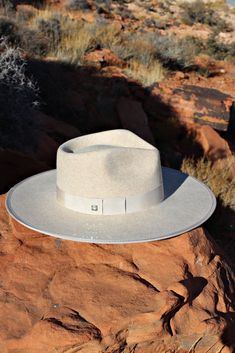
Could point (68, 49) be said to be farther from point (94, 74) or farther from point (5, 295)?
point (5, 295)

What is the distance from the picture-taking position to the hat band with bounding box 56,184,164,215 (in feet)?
7.72

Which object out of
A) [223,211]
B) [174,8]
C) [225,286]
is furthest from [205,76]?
[174,8]

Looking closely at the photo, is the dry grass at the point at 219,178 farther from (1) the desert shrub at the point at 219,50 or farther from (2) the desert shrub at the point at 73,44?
(1) the desert shrub at the point at 219,50

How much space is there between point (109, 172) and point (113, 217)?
0.26 meters

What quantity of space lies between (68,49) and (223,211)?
5015 mm

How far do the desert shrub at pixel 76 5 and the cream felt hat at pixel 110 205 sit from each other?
12889mm

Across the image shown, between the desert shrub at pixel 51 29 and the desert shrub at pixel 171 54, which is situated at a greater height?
the desert shrub at pixel 51 29

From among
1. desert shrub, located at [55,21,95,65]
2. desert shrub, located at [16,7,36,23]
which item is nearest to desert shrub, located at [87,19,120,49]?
desert shrub, located at [55,21,95,65]

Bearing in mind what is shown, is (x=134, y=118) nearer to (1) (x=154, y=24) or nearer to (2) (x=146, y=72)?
(2) (x=146, y=72)

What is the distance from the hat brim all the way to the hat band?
3 cm

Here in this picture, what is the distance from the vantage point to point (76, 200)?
2402mm

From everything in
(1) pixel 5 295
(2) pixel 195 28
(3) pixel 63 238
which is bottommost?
(2) pixel 195 28

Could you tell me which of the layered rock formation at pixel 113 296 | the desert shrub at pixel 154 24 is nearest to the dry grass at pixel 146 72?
the layered rock formation at pixel 113 296

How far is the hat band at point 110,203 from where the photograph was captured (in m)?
2.35
